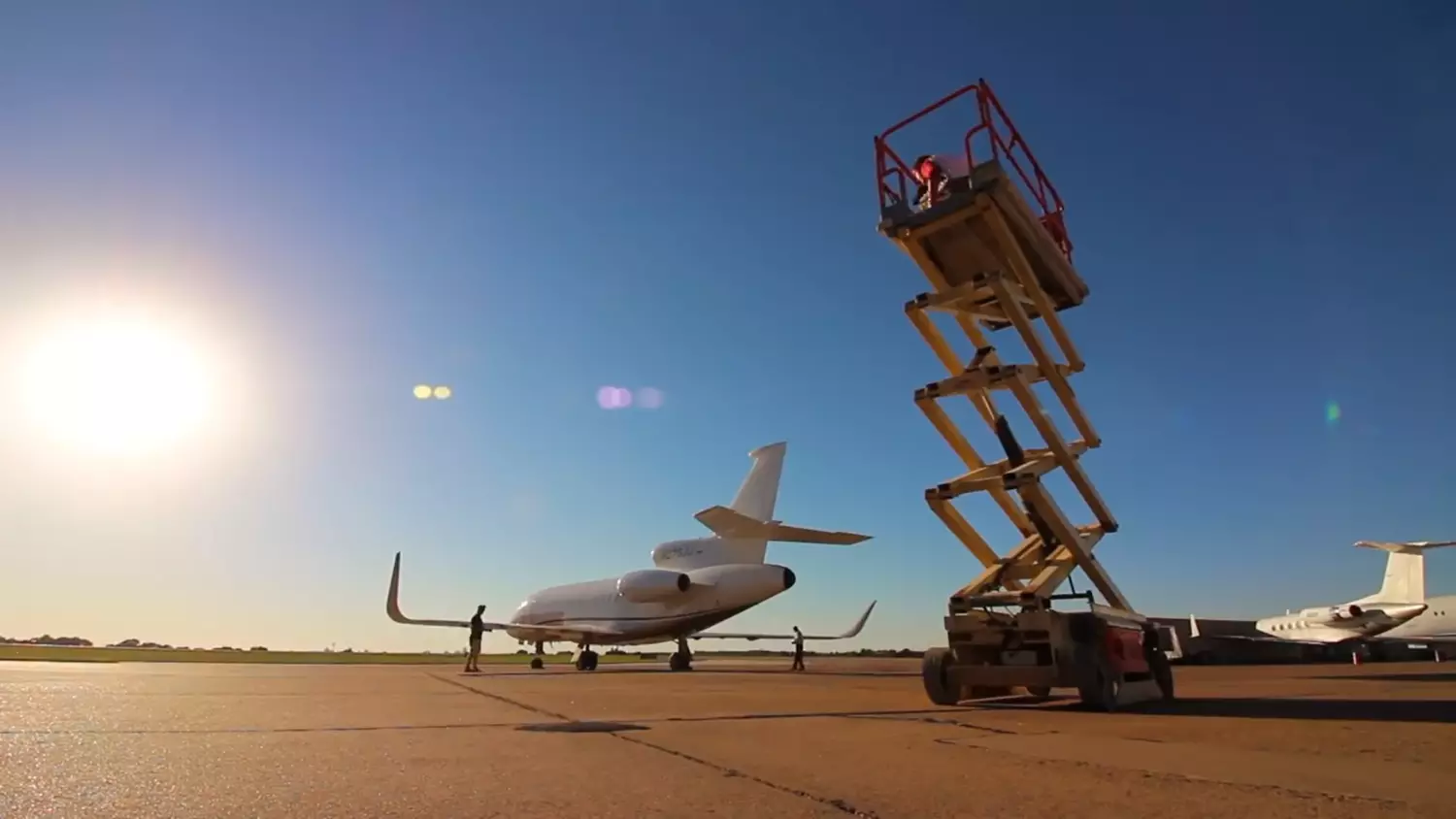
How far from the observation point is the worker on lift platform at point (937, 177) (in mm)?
9727

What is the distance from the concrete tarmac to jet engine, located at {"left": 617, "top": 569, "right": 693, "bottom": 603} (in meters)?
23.2

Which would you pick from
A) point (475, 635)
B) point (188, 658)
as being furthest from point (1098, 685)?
point (188, 658)

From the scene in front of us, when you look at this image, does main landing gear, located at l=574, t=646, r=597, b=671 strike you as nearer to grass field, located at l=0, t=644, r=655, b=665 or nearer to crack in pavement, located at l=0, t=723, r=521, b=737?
grass field, located at l=0, t=644, r=655, b=665

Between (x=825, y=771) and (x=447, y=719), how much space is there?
477 cm

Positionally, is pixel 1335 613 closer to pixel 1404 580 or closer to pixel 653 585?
pixel 1404 580

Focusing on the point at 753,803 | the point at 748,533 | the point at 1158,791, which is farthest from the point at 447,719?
the point at 748,533

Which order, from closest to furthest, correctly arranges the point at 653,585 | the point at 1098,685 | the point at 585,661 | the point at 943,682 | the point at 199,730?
the point at 199,730
the point at 1098,685
the point at 943,682
the point at 653,585
the point at 585,661

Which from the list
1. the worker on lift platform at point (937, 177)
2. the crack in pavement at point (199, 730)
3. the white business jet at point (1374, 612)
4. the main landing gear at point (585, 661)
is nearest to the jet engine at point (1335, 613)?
the white business jet at point (1374, 612)

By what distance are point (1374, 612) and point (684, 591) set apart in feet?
108

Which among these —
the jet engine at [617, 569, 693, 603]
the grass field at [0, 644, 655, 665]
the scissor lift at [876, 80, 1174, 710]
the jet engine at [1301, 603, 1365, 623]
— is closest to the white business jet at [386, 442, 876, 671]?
the jet engine at [617, 569, 693, 603]

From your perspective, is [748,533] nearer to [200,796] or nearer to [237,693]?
[237,693]

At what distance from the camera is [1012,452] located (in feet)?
33.0

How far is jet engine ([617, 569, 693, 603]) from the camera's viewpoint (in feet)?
104

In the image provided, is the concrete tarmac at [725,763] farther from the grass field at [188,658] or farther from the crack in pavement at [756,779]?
the grass field at [188,658]
